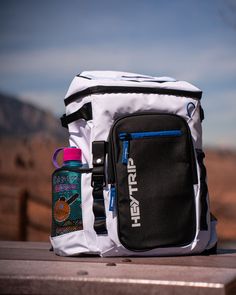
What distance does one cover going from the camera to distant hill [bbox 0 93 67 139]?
8919 centimetres

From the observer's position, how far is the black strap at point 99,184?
80.6 inches

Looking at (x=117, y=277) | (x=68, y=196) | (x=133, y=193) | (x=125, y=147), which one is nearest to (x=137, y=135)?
(x=125, y=147)

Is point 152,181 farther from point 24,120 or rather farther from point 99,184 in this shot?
point 24,120

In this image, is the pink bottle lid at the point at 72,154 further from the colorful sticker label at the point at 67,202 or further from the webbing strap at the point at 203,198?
the webbing strap at the point at 203,198

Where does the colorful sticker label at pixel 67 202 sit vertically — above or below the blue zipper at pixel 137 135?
below

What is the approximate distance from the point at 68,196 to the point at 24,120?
318 ft

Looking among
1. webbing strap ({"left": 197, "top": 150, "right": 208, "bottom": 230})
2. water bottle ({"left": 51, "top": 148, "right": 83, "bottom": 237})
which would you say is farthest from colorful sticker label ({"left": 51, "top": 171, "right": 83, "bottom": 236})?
webbing strap ({"left": 197, "top": 150, "right": 208, "bottom": 230})

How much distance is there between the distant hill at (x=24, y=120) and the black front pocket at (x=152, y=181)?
8358cm

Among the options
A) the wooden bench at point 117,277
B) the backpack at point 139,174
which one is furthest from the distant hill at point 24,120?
the wooden bench at point 117,277

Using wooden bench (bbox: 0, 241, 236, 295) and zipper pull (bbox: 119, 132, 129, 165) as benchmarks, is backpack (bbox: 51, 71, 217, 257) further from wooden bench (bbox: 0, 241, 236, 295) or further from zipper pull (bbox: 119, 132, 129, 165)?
wooden bench (bbox: 0, 241, 236, 295)

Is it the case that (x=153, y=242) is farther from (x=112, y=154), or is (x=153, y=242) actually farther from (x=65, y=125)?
(x=65, y=125)

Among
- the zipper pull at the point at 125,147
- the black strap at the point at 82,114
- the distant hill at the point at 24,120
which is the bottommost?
the distant hill at the point at 24,120

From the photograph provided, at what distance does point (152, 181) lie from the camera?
6.63ft

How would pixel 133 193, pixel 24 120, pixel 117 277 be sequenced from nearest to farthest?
pixel 117 277, pixel 133 193, pixel 24 120
